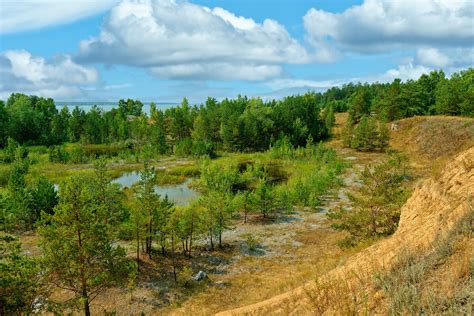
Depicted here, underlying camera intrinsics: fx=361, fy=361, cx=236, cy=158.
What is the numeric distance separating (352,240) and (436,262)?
17.3 meters

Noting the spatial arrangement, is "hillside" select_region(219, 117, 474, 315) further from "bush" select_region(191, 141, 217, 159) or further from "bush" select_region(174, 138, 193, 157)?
"bush" select_region(174, 138, 193, 157)

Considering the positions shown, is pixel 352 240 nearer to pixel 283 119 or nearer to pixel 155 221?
pixel 155 221

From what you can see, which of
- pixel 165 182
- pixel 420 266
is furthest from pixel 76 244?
pixel 165 182

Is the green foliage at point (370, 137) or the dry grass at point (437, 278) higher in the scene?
the green foliage at point (370, 137)

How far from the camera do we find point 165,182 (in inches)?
2367

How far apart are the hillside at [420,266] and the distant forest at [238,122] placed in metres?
67.8

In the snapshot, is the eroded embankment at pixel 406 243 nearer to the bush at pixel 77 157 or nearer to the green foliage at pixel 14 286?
the green foliage at pixel 14 286

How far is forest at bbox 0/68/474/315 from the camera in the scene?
58.2 ft

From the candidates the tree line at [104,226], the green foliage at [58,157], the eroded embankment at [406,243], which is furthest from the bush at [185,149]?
the eroded embankment at [406,243]

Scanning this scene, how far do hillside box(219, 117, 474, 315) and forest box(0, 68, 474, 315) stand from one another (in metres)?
8.29

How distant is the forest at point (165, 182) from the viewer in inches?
698

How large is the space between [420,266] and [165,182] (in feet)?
178

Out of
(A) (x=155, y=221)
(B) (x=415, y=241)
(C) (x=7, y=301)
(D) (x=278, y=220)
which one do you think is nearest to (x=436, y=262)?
(B) (x=415, y=241)

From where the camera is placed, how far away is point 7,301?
1406 cm
